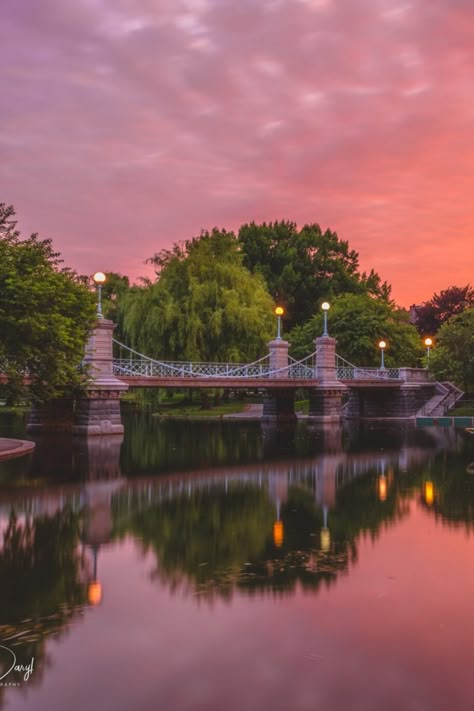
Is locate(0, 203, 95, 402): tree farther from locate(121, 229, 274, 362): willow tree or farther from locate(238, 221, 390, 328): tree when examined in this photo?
locate(238, 221, 390, 328): tree

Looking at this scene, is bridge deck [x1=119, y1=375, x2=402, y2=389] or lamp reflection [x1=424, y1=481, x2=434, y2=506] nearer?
lamp reflection [x1=424, y1=481, x2=434, y2=506]

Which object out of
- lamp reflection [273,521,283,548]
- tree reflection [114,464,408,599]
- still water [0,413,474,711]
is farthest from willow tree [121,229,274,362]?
lamp reflection [273,521,283,548]

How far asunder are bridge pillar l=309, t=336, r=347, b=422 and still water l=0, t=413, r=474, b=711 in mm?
25315

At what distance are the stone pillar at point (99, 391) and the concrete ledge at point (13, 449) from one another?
6979 mm

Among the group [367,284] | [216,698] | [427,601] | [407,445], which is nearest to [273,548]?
[427,601]

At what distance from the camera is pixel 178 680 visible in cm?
652

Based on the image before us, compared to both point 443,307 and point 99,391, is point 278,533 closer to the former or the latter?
point 99,391

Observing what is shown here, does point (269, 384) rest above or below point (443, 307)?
below

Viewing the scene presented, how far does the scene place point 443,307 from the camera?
233 feet

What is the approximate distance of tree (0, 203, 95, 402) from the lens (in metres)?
23.3

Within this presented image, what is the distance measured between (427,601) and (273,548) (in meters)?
3.13

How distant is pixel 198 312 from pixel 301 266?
3031cm

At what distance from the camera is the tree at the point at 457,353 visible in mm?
48469

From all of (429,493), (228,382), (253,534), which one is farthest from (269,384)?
(253,534)
